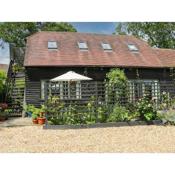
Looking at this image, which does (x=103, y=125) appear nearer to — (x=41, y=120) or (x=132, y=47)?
(x=41, y=120)

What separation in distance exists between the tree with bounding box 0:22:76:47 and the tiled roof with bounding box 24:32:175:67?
14.0 feet

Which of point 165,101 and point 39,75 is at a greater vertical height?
point 39,75

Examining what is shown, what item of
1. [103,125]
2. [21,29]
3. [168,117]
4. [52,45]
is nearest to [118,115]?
[103,125]

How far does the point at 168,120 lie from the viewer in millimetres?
12070

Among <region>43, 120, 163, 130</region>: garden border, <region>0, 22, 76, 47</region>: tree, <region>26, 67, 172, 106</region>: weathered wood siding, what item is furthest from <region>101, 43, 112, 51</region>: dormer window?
<region>43, 120, 163, 130</region>: garden border

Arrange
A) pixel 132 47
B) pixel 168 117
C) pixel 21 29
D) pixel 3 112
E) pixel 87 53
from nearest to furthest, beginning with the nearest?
pixel 168 117 < pixel 3 112 < pixel 87 53 < pixel 132 47 < pixel 21 29

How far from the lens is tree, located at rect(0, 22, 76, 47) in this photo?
2412 centimetres

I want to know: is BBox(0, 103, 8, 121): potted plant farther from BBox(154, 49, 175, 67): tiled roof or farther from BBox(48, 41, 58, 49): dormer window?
BBox(154, 49, 175, 67): tiled roof

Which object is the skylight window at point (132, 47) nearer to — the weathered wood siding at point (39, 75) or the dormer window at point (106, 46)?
the dormer window at point (106, 46)

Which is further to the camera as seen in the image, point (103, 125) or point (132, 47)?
point (132, 47)

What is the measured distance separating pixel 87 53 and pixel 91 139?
10.3 m

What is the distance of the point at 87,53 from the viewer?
63.4ft
